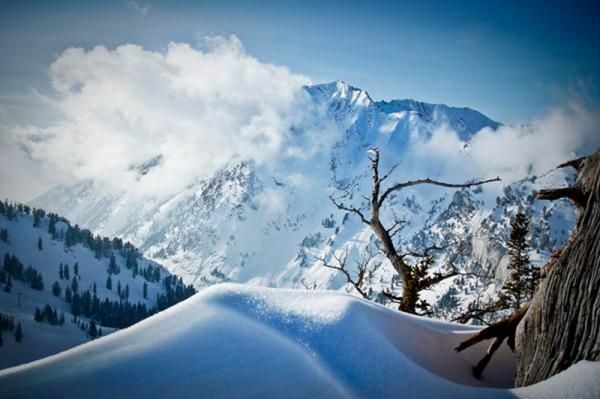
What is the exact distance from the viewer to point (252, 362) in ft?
7.51

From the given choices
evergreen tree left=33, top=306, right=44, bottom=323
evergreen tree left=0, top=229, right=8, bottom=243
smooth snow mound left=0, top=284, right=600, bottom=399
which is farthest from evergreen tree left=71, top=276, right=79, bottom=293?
smooth snow mound left=0, top=284, right=600, bottom=399

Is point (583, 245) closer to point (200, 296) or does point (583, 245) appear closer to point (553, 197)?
point (553, 197)

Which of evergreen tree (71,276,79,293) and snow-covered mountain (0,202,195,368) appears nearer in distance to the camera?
snow-covered mountain (0,202,195,368)

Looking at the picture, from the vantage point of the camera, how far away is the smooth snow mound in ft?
6.70

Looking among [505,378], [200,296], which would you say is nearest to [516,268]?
[505,378]

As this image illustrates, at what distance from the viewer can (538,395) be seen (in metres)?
2.18

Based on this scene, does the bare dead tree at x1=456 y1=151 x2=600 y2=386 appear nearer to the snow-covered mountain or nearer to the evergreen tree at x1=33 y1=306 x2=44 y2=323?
the snow-covered mountain

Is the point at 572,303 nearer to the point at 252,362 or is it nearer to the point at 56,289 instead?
the point at 252,362

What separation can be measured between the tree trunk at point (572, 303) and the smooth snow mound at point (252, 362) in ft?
1.33

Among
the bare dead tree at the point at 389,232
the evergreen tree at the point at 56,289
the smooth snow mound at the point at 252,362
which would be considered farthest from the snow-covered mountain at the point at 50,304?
the smooth snow mound at the point at 252,362

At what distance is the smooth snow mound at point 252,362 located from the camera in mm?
2043

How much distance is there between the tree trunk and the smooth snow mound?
41 cm

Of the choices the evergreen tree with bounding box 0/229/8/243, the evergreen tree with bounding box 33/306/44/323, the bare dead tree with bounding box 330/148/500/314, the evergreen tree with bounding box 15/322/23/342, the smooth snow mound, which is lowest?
the evergreen tree with bounding box 15/322/23/342

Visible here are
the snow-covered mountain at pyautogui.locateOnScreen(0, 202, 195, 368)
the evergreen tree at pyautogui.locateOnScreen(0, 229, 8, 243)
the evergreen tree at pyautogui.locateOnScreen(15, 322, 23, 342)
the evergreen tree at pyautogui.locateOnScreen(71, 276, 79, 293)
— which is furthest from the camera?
the evergreen tree at pyautogui.locateOnScreen(0, 229, 8, 243)
